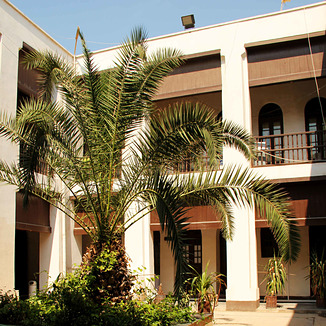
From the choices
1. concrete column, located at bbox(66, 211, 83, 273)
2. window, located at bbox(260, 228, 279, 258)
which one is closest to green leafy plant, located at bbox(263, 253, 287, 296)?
window, located at bbox(260, 228, 279, 258)

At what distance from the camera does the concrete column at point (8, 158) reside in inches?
517

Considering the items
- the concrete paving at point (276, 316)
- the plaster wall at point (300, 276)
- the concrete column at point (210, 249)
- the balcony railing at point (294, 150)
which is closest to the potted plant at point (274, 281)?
the concrete paving at point (276, 316)

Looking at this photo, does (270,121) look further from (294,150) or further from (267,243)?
(267,243)

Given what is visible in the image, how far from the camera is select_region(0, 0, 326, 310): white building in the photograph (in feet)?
44.7

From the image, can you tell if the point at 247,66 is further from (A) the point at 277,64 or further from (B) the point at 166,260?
(B) the point at 166,260

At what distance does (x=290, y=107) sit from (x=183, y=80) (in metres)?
3.97

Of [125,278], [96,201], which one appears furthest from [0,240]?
[125,278]

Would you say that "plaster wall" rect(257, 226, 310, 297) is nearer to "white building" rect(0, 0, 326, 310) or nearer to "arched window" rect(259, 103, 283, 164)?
"white building" rect(0, 0, 326, 310)

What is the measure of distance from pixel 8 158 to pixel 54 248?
3.58 m

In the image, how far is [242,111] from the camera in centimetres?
1434

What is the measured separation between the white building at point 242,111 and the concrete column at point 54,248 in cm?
3

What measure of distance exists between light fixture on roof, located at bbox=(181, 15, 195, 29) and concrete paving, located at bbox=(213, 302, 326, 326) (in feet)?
30.7

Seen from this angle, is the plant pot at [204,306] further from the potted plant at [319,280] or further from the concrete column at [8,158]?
the concrete column at [8,158]

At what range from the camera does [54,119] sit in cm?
963
